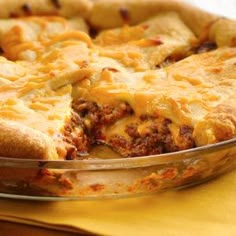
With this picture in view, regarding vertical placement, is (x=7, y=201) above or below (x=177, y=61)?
below

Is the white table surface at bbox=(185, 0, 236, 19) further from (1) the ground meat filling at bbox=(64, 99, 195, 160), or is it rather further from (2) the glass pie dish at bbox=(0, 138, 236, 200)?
(2) the glass pie dish at bbox=(0, 138, 236, 200)

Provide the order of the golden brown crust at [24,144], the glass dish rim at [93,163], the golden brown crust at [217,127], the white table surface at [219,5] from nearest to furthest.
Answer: the glass dish rim at [93,163] → the golden brown crust at [24,144] → the golden brown crust at [217,127] → the white table surface at [219,5]

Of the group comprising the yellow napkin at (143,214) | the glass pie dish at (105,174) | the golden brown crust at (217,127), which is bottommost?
the yellow napkin at (143,214)

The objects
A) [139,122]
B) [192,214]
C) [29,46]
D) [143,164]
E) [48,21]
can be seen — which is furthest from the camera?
[48,21]

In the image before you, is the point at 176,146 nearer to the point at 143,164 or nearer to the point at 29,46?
the point at 143,164

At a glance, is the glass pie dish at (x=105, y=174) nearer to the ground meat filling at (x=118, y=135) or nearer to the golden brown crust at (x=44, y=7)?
the ground meat filling at (x=118, y=135)

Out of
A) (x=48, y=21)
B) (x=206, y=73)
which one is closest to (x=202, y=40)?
(x=206, y=73)

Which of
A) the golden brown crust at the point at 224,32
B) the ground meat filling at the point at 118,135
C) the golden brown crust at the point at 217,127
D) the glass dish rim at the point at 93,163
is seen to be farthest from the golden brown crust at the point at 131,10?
the glass dish rim at the point at 93,163
